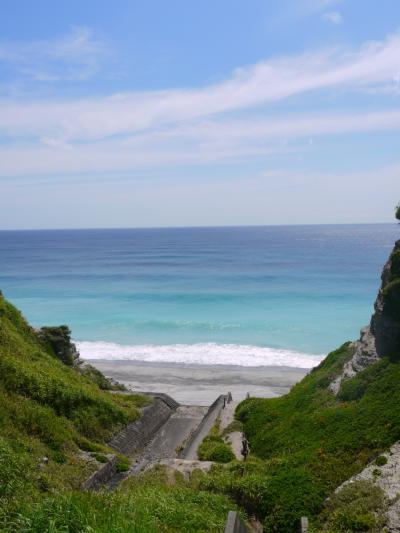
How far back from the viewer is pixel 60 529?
332 inches

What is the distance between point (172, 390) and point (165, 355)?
11.0 metres

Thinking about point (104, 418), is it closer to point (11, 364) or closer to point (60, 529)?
point (11, 364)

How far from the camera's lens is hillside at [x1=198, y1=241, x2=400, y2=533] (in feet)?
45.7

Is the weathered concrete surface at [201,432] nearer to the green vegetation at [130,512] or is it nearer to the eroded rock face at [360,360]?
the green vegetation at [130,512]

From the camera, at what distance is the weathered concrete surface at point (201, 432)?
22.0 meters

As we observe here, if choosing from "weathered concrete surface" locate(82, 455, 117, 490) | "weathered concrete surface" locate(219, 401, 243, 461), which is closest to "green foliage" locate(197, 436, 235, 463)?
"weathered concrete surface" locate(219, 401, 243, 461)

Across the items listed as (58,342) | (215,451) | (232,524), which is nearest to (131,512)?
(232,524)

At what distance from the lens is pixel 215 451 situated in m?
20.5

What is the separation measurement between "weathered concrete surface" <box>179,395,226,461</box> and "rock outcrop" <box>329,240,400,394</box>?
6.59 meters

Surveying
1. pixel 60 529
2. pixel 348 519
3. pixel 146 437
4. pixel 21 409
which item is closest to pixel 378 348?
pixel 348 519

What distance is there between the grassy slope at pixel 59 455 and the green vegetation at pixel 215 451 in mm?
4181

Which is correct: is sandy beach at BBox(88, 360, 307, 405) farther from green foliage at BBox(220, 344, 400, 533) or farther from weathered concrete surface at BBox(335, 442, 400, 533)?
weathered concrete surface at BBox(335, 442, 400, 533)

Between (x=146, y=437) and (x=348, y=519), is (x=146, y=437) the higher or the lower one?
the lower one

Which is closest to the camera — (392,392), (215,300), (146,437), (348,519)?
(348,519)
